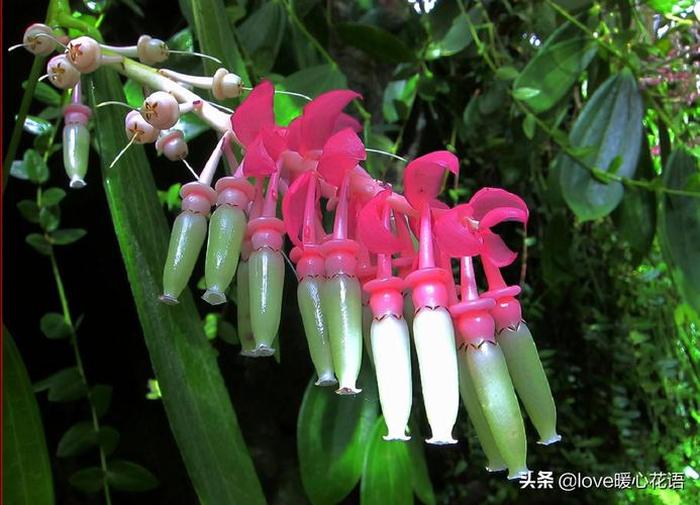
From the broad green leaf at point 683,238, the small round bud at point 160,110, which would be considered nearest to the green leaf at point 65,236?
the small round bud at point 160,110

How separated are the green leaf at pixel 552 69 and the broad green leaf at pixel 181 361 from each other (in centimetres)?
74

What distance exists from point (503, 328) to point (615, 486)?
1.16m

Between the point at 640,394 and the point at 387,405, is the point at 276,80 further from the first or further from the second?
the point at 640,394

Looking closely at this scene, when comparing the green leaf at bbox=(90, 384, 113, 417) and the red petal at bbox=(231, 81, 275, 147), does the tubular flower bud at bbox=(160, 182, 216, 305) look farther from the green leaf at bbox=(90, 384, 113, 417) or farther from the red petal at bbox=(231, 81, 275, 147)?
the green leaf at bbox=(90, 384, 113, 417)

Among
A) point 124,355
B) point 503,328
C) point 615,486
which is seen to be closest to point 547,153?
point 615,486

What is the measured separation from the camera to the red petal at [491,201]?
0.35 meters

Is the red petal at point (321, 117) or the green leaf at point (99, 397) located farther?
the green leaf at point (99, 397)

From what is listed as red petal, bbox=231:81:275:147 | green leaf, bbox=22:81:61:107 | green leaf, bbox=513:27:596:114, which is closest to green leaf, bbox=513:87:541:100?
green leaf, bbox=513:27:596:114

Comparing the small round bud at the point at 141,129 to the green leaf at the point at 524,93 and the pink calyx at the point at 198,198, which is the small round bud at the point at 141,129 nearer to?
the pink calyx at the point at 198,198

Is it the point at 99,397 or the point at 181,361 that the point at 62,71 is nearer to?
the point at 181,361

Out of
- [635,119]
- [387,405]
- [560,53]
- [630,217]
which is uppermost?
[560,53]

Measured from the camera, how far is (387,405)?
1.05ft

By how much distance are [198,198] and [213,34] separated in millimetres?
227

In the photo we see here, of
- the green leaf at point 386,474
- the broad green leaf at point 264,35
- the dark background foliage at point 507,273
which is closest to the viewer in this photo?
the green leaf at point 386,474
